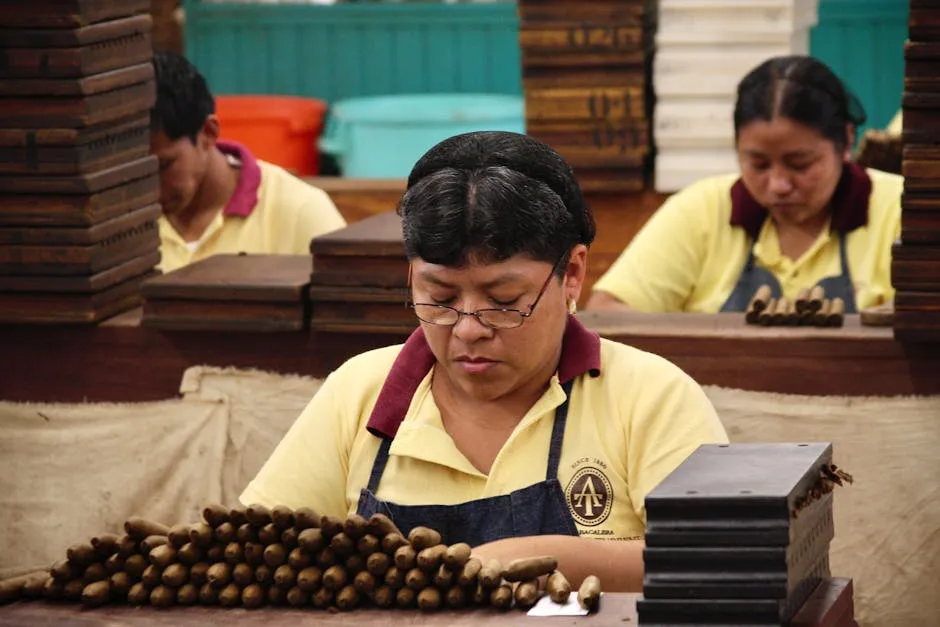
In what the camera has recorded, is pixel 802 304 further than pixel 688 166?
No

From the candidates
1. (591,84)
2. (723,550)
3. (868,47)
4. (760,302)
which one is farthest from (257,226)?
(868,47)

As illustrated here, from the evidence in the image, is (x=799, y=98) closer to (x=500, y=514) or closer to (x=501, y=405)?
(x=501, y=405)

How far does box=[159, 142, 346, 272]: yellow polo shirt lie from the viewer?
212 inches

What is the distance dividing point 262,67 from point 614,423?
703cm

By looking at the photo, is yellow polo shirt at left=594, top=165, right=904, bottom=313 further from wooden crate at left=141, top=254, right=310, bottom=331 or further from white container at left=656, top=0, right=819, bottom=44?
white container at left=656, top=0, right=819, bottom=44

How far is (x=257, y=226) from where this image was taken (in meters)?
5.43

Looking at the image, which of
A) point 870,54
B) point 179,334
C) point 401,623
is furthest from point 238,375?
point 870,54

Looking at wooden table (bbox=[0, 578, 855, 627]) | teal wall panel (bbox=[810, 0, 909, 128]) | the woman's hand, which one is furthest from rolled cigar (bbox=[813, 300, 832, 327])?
teal wall panel (bbox=[810, 0, 909, 128])

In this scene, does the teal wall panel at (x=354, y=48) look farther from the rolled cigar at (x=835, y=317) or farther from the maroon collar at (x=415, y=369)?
the maroon collar at (x=415, y=369)

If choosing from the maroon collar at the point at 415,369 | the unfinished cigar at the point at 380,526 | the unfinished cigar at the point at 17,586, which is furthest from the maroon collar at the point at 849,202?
the unfinished cigar at the point at 17,586

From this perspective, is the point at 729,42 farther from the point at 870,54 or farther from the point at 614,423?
the point at 614,423

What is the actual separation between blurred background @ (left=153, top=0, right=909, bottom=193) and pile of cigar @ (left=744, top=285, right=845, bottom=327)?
2.39 metres

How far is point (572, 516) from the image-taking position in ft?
9.86

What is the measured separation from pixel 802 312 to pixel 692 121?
2497mm
